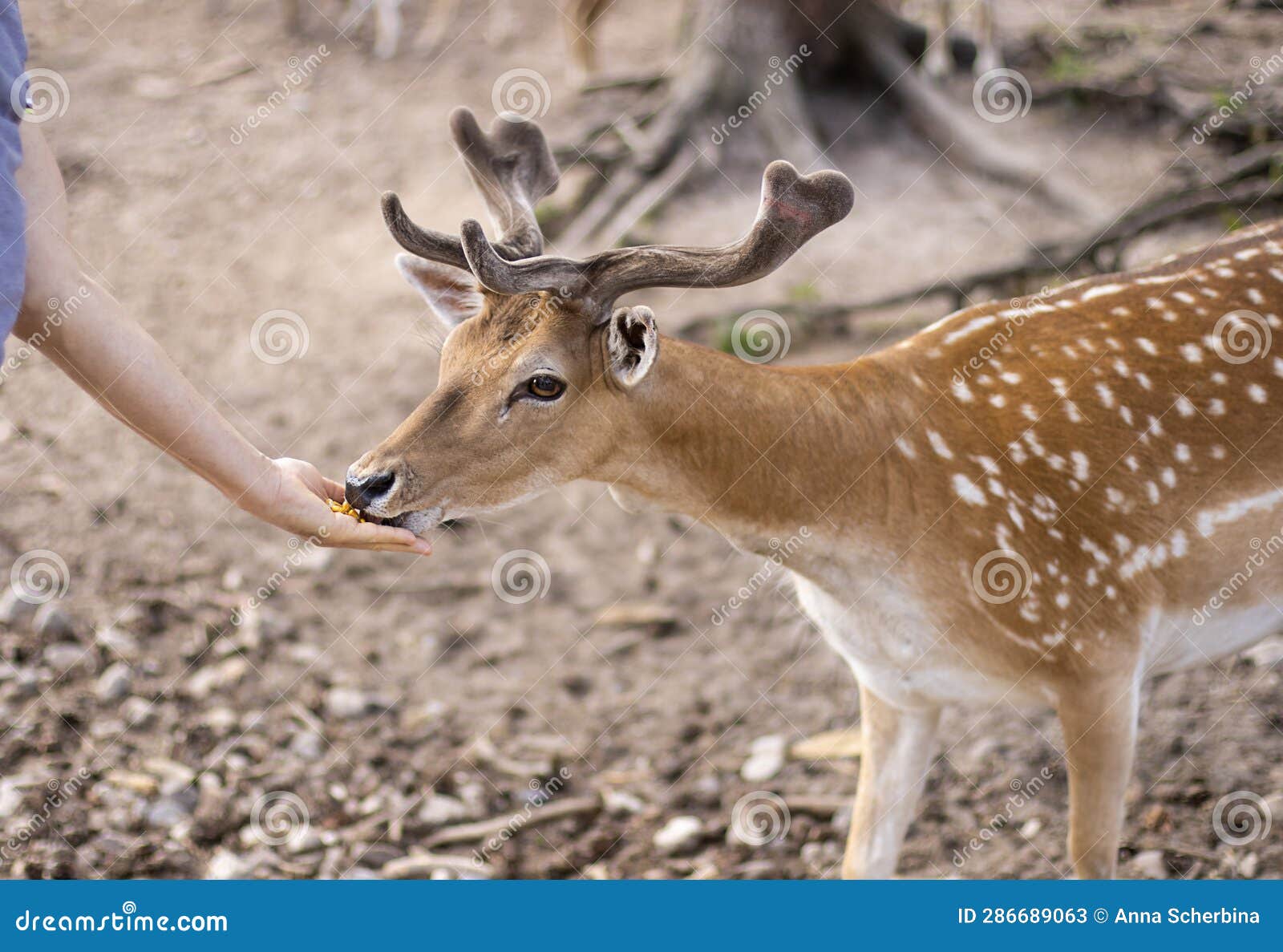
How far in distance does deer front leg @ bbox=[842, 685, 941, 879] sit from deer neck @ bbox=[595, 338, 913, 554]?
822 mm

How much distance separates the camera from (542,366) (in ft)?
11.3

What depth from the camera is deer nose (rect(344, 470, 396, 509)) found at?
3359 mm

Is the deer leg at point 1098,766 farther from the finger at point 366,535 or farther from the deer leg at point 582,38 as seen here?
the deer leg at point 582,38

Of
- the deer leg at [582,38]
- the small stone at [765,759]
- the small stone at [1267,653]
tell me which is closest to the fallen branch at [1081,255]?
the small stone at [1267,653]

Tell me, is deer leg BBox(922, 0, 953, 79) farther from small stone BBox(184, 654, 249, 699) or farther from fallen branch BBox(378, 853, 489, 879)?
fallen branch BBox(378, 853, 489, 879)

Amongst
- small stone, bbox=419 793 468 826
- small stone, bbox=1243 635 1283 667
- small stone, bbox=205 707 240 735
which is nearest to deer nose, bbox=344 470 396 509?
small stone, bbox=419 793 468 826

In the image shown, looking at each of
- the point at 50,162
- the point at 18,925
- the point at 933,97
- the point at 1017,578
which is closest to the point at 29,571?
the point at 18,925

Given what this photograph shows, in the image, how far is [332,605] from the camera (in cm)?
593

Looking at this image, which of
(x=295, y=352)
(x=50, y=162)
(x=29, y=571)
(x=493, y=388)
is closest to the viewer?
(x=50, y=162)

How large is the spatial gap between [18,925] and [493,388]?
1943 mm

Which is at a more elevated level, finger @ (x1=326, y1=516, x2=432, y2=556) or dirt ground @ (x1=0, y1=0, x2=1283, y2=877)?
dirt ground @ (x1=0, y1=0, x2=1283, y2=877)

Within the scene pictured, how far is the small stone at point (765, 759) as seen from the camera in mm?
5047

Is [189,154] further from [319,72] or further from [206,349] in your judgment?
[206,349]

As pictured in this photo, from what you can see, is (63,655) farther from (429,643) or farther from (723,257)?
(723,257)
